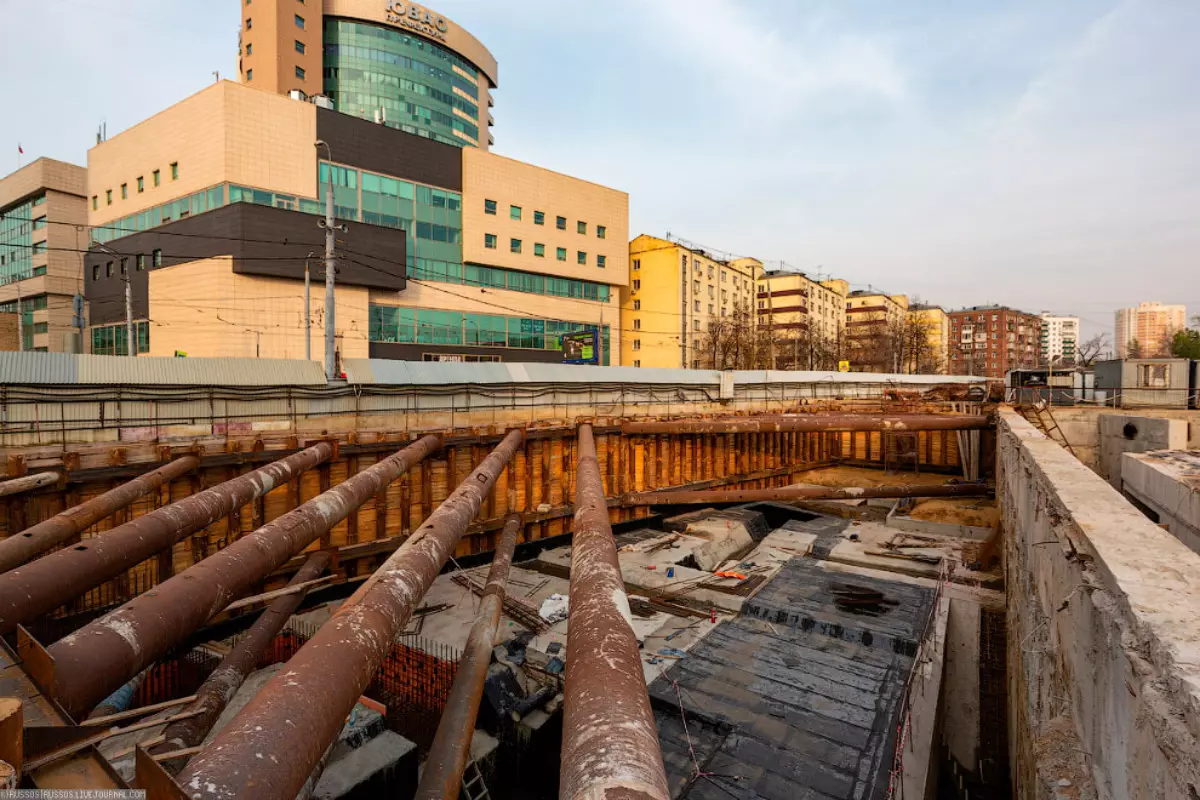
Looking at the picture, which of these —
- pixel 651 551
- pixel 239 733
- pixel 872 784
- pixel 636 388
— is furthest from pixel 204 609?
pixel 636 388

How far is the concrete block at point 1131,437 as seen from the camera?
49.6 ft

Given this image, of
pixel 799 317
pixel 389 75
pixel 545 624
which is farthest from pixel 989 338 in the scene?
pixel 545 624

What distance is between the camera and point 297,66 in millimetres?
52188

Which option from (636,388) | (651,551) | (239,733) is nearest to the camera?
(239,733)

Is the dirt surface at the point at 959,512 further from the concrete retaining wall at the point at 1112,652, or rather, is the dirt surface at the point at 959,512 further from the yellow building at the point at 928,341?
the yellow building at the point at 928,341

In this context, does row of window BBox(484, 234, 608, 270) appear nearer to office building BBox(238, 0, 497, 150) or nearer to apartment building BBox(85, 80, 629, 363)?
apartment building BBox(85, 80, 629, 363)

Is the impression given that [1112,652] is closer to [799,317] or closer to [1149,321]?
[799,317]

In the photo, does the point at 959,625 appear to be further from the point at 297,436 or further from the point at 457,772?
the point at 297,436

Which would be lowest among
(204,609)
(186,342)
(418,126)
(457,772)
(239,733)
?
(457,772)

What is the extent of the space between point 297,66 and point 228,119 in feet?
95.0

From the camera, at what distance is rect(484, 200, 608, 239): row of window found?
40375 millimetres

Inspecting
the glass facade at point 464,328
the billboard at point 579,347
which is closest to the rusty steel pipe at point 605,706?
the glass facade at point 464,328

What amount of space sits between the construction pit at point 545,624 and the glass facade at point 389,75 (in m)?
51.7

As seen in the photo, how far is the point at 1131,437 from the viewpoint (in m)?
17.0
